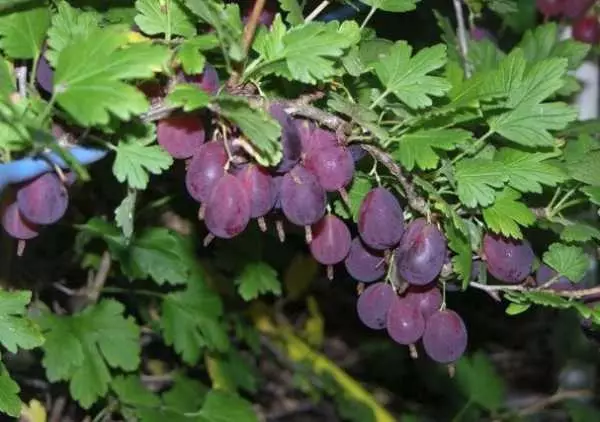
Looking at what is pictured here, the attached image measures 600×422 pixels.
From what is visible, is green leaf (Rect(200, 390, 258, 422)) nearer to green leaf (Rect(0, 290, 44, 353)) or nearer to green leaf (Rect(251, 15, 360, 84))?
green leaf (Rect(0, 290, 44, 353))

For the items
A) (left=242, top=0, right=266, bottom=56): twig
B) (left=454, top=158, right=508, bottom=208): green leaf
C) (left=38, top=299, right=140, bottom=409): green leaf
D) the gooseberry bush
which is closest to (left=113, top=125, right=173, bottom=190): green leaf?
the gooseberry bush

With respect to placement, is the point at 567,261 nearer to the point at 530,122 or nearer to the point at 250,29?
the point at 530,122

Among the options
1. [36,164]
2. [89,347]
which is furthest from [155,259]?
[36,164]

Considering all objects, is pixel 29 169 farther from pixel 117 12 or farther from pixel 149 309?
pixel 149 309

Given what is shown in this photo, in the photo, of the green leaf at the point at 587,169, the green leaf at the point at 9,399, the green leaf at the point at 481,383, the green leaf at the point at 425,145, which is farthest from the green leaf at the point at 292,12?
the green leaf at the point at 481,383

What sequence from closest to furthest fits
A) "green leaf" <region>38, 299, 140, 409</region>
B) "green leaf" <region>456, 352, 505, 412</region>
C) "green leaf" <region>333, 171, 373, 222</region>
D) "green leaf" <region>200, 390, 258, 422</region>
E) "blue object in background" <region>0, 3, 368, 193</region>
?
1. "blue object in background" <region>0, 3, 368, 193</region>
2. "green leaf" <region>333, 171, 373, 222</region>
3. "green leaf" <region>38, 299, 140, 409</region>
4. "green leaf" <region>200, 390, 258, 422</region>
5. "green leaf" <region>456, 352, 505, 412</region>

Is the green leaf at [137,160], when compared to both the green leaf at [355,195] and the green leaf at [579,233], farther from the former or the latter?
the green leaf at [579,233]
